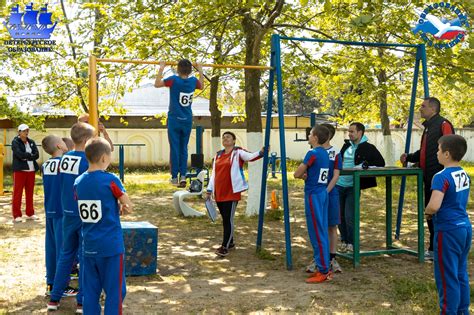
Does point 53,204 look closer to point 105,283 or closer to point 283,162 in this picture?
point 105,283

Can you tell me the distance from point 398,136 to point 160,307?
26.4 m

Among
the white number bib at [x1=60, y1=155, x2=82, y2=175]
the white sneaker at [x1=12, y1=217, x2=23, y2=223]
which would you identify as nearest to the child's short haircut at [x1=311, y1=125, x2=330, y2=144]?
the white number bib at [x1=60, y1=155, x2=82, y2=175]

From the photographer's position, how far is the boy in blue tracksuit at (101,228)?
4.53 metres

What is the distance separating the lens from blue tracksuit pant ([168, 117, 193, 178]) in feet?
25.6

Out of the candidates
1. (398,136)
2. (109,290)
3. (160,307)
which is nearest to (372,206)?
(160,307)

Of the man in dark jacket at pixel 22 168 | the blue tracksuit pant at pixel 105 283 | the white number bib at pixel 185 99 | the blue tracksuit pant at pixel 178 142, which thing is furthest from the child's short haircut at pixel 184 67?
the man in dark jacket at pixel 22 168

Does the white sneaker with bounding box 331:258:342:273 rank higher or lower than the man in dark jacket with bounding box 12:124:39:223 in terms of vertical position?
lower

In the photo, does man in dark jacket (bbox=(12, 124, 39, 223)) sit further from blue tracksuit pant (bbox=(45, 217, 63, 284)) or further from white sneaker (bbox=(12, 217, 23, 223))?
blue tracksuit pant (bbox=(45, 217, 63, 284))

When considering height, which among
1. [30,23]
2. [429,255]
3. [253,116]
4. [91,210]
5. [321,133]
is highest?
[30,23]

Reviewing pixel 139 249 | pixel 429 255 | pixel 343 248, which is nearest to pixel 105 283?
pixel 139 249

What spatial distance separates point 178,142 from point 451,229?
3.96 m

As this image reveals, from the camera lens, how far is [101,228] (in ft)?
14.9

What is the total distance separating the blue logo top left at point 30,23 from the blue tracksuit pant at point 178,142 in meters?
10.9

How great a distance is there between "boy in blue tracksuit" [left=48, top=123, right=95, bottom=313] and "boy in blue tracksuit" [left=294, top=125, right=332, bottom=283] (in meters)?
2.41
